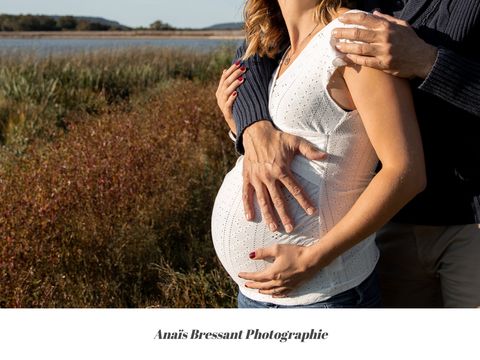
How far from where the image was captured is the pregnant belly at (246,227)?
5.88 feet

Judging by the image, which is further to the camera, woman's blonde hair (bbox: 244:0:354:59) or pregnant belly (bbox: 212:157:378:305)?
woman's blonde hair (bbox: 244:0:354:59)

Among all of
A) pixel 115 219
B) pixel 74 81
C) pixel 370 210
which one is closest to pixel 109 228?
pixel 115 219

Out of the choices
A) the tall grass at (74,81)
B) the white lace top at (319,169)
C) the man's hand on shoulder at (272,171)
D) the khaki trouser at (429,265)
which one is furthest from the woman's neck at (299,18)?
the tall grass at (74,81)

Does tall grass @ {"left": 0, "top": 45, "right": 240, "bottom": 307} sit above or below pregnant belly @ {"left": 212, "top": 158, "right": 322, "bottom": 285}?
below

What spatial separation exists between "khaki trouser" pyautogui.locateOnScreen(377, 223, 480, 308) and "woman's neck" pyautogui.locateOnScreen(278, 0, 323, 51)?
0.71m

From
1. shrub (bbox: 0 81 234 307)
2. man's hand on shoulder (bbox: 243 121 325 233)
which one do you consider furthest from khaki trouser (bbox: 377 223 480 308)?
shrub (bbox: 0 81 234 307)

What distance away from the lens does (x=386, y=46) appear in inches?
64.3

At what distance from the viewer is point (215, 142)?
6031 millimetres

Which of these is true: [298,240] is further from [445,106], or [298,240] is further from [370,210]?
[445,106]

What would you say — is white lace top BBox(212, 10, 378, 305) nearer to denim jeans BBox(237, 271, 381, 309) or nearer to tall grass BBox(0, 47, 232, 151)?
denim jeans BBox(237, 271, 381, 309)

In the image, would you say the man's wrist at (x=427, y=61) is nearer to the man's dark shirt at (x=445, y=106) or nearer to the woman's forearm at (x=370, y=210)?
the man's dark shirt at (x=445, y=106)

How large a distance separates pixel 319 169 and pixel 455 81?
423 mm

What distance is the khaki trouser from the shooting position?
2.01 m
